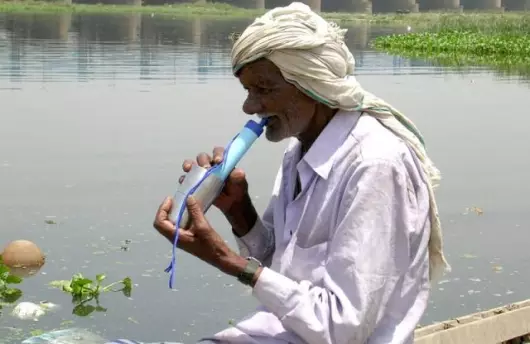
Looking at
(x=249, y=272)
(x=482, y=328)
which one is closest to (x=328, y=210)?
(x=249, y=272)

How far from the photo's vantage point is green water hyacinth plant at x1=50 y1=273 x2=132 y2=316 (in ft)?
18.6

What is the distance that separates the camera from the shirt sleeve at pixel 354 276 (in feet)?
8.09

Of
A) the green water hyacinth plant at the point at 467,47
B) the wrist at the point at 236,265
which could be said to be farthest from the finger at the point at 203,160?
the green water hyacinth plant at the point at 467,47

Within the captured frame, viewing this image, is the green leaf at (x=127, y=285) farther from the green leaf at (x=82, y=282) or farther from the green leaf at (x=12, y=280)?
the green leaf at (x=12, y=280)

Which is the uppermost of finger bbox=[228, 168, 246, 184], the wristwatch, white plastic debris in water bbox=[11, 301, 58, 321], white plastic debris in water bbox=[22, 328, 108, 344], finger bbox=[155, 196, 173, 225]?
finger bbox=[228, 168, 246, 184]

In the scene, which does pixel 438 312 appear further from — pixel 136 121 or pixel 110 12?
pixel 110 12

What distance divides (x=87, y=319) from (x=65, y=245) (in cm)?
129

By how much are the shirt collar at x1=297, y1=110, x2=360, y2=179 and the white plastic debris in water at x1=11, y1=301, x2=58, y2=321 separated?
10.2 ft

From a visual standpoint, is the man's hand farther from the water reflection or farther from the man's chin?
the water reflection

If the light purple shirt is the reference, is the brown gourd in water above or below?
below

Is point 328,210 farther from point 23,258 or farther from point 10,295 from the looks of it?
point 23,258

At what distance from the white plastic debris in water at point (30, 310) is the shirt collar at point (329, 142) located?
3118 millimetres

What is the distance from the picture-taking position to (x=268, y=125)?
2738 mm

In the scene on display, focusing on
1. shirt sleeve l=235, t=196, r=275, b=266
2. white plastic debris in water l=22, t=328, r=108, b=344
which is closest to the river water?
white plastic debris in water l=22, t=328, r=108, b=344
